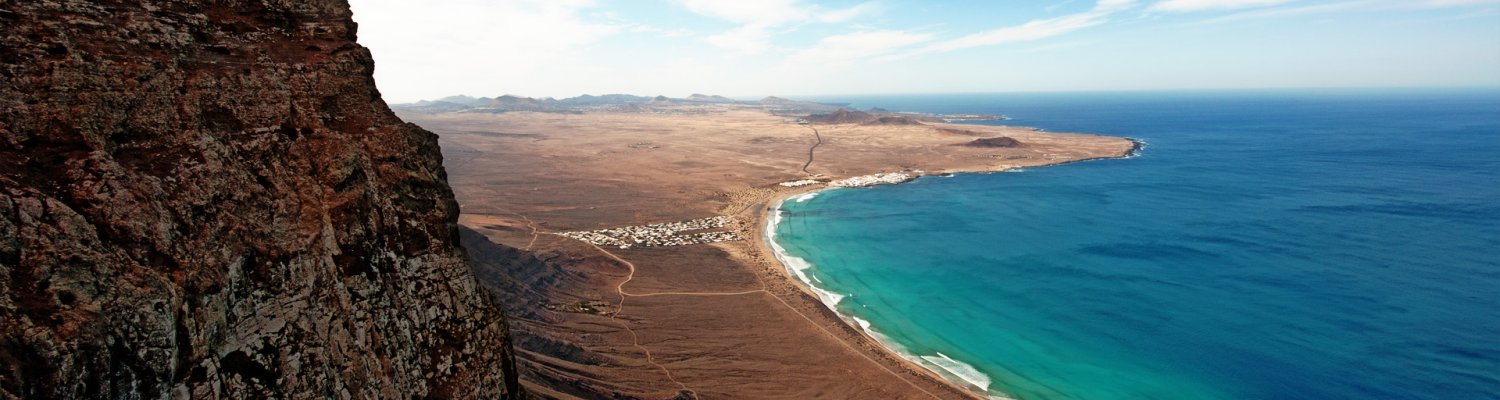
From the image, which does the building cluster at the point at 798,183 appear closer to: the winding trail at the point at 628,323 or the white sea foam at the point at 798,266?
the white sea foam at the point at 798,266

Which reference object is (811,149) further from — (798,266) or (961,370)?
(961,370)

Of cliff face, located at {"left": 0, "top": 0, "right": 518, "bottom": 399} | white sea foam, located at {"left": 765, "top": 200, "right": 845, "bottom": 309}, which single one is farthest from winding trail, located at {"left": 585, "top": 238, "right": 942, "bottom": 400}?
cliff face, located at {"left": 0, "top": 0, "right": 518, "bottom": 399}

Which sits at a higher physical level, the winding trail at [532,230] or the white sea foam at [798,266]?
the winding trail at [532,230]

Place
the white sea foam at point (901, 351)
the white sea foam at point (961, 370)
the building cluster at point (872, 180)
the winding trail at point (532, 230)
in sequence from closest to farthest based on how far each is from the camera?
the white sea foam at point (961, 370) < the white sea foam at point (901, 351) < the winding trail at point (532, 230) < the building cluster at point (872, 180)

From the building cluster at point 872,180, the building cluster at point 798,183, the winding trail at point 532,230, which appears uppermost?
the winding trail at point 532,230

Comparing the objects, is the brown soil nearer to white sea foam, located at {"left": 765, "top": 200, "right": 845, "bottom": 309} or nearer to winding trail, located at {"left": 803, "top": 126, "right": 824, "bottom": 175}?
winding trail, located at {"left": 803, "top": 126, "right": 824, "bottom": 175}

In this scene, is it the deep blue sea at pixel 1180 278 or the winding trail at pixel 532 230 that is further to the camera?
the winding trail at pixel 532 230

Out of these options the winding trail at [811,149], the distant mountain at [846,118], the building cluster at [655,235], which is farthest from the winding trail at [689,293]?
the distant mountain at [846,118]

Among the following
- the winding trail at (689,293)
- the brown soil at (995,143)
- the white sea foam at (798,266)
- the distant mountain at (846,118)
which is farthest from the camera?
the distant mountain at (846,118)
